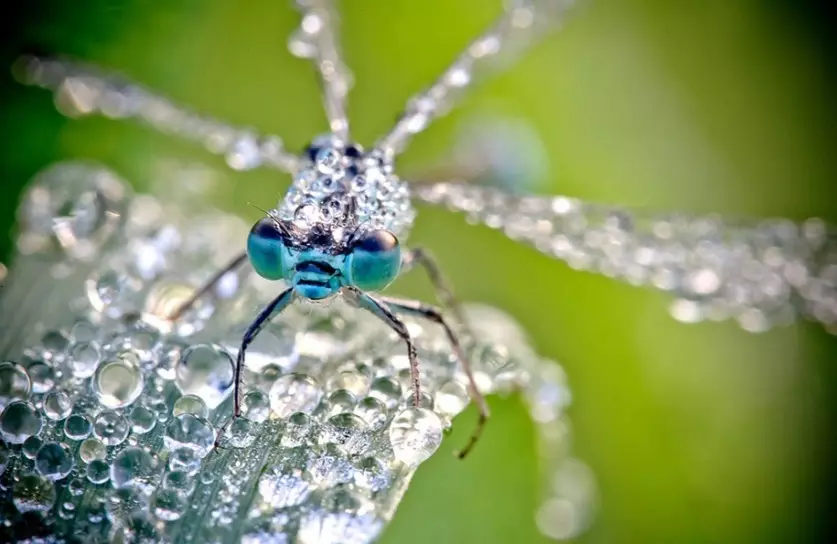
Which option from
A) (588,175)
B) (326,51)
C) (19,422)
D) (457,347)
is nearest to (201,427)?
(19,422)

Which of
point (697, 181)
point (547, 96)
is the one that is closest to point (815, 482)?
point (697, 181)

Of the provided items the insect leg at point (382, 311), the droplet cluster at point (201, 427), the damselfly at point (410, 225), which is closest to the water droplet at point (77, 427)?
the droplet cluster at point (201, 427)

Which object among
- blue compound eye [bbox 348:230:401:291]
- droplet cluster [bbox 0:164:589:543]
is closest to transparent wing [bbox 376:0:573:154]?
blue compound eye [bbox 348:230:401:291]

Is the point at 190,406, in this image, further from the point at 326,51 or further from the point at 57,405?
the point at 326,51

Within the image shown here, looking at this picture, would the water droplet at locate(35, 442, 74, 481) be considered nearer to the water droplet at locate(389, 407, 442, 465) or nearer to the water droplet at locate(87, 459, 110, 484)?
the water droplet at locate(87, 459, 110, 484)

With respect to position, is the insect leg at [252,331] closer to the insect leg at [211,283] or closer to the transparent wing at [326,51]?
the insect leg at [211,283]

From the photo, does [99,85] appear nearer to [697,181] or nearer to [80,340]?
[80,340]

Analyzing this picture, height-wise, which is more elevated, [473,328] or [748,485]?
[748,485]
